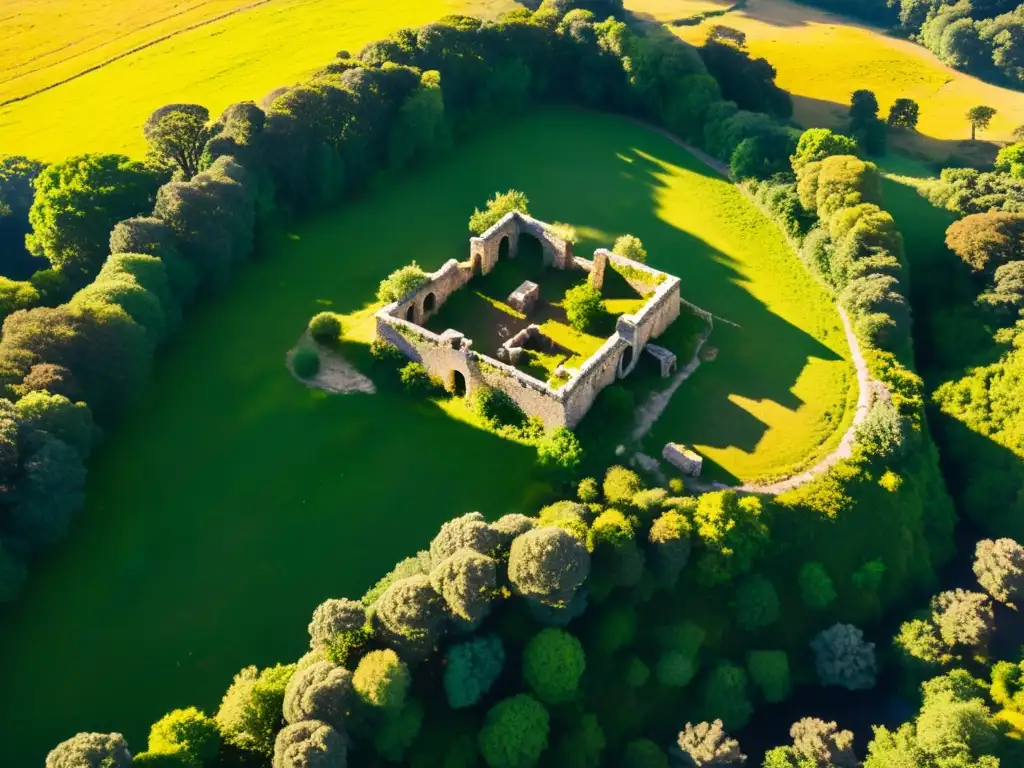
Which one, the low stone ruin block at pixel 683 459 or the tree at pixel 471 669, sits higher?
the low stone ruin block at pixel 683 459

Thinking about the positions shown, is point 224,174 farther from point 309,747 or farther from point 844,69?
point 844,69

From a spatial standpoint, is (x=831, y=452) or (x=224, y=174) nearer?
(x=831, y=452)

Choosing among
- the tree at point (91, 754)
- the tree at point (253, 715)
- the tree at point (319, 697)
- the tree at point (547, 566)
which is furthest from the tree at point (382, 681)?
the tree at point (91, 754)

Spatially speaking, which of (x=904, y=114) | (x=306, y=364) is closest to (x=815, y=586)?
(x=306, y=364)

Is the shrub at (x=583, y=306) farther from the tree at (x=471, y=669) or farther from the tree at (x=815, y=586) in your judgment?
the tree at (x=471, y=669)

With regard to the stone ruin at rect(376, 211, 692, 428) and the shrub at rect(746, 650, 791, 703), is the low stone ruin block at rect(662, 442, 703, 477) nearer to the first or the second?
the stone ruin at rect(376, 211, 692, 428)

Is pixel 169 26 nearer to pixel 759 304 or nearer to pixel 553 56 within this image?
pixel 553 56

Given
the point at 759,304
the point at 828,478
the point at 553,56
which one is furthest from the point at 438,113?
the point at 828,478
